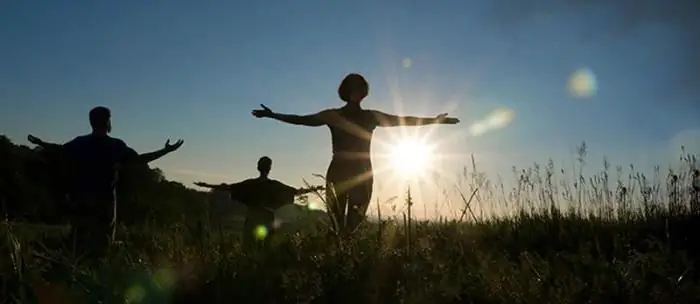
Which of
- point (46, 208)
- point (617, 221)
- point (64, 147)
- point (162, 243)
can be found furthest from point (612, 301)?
point (46, 208)

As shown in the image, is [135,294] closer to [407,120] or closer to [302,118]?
[302,118]

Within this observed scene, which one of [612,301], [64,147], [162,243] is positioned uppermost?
[64,147]

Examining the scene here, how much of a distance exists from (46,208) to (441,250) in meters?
25.5

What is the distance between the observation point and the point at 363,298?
2.99 meters

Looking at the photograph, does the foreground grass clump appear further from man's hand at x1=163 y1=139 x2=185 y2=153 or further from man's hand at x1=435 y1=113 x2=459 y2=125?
man's hand at x1=435 y1=113 x2=459 y2=125

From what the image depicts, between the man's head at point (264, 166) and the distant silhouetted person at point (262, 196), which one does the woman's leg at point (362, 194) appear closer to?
the distant silhouetted person at point (262, 196)

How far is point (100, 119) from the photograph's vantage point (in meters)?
6.29

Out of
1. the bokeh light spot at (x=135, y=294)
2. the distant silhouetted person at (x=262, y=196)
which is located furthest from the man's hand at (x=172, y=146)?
the bokeh light spot at (x=135, y=294)

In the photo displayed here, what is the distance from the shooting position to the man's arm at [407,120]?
22.8ft

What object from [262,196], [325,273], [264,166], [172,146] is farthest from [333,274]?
[264,166]

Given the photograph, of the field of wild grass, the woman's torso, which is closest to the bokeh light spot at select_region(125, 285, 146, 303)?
the field of wild grass

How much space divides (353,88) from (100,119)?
7.10 ft

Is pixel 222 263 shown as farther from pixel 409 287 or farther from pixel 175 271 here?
pixel 409 287

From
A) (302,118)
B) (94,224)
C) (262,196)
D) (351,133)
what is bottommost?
(94,224)
